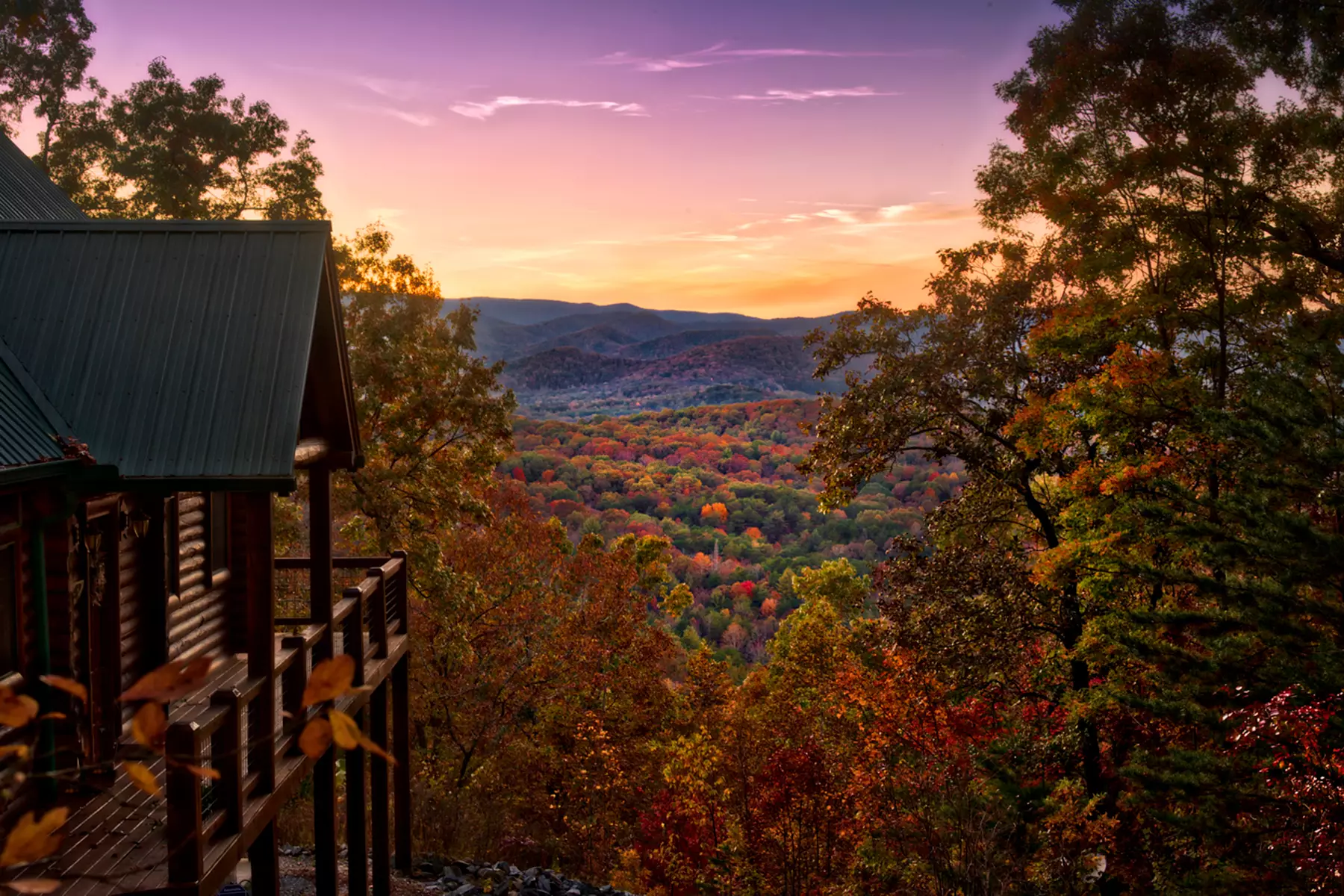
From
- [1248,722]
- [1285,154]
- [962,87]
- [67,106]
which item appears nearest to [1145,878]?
[1248,722]

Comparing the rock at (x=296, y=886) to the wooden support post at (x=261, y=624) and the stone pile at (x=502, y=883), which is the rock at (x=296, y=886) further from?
the wooden support post at (x=261, y=624)

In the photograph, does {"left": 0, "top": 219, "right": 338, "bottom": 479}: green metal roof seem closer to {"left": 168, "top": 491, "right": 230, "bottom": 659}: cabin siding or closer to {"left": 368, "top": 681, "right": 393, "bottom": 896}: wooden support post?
{"left": 168, "top": 491, "right": 230, "bottom": 659}: cabin siding

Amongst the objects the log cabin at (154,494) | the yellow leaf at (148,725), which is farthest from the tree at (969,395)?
the yellow leaf at (148,725)

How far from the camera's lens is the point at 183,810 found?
633cm

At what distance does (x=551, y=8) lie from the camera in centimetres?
2652

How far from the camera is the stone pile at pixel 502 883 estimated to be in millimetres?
14094

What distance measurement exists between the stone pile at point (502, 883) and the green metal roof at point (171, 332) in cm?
887

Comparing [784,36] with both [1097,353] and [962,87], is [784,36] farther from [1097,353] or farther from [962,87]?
[1097,353]

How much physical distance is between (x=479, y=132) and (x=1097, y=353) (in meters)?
A: 34.2

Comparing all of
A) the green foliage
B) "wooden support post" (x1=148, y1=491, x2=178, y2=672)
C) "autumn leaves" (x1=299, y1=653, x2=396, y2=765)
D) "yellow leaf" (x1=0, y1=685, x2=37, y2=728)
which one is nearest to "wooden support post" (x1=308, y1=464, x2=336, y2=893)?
"wooden support post" (x1=148, y1=491, x2=178, y2=672)

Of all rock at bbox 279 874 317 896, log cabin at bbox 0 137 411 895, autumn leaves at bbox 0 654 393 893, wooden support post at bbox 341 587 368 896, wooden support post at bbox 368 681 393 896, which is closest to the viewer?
autumn leaves at bbox 0 654 393 893

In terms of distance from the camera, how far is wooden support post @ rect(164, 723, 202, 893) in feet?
20.2

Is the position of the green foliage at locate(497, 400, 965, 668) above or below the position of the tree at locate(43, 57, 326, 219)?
below

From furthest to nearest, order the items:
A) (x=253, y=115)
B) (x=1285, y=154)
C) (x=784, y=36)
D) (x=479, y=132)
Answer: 1. (x=479, y=132)
2. (x=784, y=36)
3. (x=253, y=115)
4. (x=1285, y=154)
